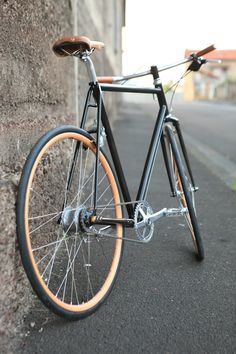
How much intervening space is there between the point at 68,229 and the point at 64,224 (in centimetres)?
3

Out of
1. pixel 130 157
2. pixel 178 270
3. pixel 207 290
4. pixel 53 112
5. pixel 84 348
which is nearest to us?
pixel 84 348

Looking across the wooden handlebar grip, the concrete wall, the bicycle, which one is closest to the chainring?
the bicycle

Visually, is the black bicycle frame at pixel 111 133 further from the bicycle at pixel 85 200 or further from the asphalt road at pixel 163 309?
the asphalt road at pixel 163 309

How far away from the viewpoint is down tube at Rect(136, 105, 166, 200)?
2654 mm

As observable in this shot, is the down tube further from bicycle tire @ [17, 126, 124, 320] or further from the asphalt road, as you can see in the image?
the asphalt road

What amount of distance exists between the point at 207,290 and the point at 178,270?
0.29 meters

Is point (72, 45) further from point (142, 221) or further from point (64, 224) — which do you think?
point (142, 221)

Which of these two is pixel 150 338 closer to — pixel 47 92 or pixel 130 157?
pixel 47 92

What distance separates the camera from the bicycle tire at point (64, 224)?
1.89m

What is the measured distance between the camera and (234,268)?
114 inches

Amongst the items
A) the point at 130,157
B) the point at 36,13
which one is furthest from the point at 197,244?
the point at 130,157

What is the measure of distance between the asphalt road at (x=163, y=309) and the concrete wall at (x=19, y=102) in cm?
22

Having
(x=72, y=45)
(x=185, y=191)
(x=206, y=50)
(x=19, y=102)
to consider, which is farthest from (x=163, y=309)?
(x=206, y=50)

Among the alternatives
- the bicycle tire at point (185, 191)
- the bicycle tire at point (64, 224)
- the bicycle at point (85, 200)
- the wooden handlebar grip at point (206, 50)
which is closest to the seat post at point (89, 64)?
the bicycle at point (85, 200)
